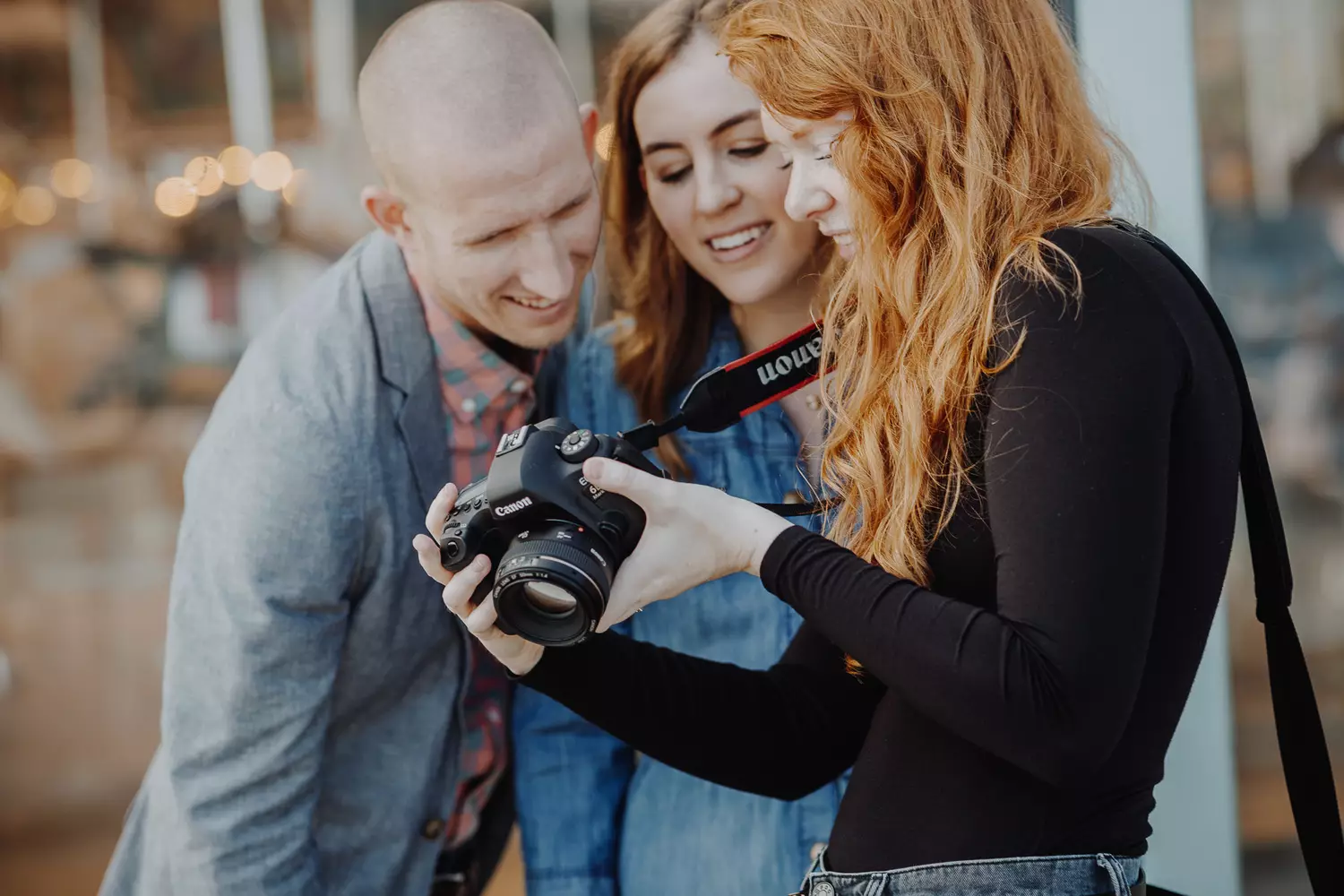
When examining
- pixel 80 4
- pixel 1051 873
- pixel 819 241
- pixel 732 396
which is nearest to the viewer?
pixel 1051 873

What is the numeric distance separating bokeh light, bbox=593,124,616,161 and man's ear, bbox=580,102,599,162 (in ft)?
0.06

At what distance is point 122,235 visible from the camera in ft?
12.9

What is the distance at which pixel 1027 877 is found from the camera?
0.88m

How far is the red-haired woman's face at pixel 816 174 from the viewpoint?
1.01m

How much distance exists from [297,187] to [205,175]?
0.33 metres

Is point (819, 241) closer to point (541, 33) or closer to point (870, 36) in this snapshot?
point (541, 33)

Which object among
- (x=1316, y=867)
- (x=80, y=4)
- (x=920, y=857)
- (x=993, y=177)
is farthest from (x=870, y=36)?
(x=80, y=4)

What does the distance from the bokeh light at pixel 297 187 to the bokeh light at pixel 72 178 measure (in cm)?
A: 71

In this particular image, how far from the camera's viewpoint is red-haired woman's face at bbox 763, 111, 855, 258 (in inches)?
39.9

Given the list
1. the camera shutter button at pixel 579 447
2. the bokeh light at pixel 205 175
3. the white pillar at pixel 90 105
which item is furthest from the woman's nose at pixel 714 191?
the white pillar at pixel 90 105

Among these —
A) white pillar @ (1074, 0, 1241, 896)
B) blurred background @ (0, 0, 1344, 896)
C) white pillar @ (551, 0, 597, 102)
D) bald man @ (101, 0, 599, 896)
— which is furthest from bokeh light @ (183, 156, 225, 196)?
white pillar @ (1074, 0, 1241, 896)

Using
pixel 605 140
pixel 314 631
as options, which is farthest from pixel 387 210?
pixel 314 631

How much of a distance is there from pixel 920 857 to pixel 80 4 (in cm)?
384

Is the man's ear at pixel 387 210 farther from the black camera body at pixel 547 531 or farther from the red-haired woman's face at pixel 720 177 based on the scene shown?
the black camera body at pixel 547 531
